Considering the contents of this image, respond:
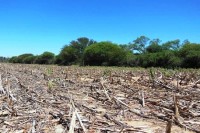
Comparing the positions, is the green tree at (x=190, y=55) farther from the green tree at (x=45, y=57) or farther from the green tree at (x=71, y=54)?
the green tree at (x=45, y=57)

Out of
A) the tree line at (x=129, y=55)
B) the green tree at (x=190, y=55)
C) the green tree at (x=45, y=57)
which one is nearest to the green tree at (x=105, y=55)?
the tree line at (x=129, y=55)

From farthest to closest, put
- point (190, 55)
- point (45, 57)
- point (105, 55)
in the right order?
point (45, 57) → point (105, 55) → point (190, 55)

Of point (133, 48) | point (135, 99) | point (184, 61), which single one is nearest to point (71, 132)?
point (135, 99)

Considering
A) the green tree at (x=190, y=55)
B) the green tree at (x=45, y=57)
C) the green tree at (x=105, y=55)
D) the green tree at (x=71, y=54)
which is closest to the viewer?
the green tree at (x=190, y=55)

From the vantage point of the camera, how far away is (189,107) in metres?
6.39

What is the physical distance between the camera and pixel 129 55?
60.9 meters

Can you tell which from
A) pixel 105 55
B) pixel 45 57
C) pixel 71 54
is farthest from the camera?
pixel 45 57

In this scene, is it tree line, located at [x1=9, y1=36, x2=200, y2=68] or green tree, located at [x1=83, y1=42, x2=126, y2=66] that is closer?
tree line, located at [x1=9, y1=36, x2=200, y2=68]

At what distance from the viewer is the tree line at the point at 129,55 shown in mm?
43781

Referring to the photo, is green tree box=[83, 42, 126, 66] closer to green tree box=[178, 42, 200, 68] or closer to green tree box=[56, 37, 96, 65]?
green tree box=[56, 37, 96, 65]

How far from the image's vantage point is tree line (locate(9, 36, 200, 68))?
4378 centimetres

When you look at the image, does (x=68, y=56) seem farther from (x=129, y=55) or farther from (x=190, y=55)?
(x=190, y=55)

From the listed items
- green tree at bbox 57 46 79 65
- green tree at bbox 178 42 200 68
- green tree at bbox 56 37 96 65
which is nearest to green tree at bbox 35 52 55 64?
green tree at bbox 56 37 96 65

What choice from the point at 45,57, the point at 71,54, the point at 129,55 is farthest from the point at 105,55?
the point at 45,57
